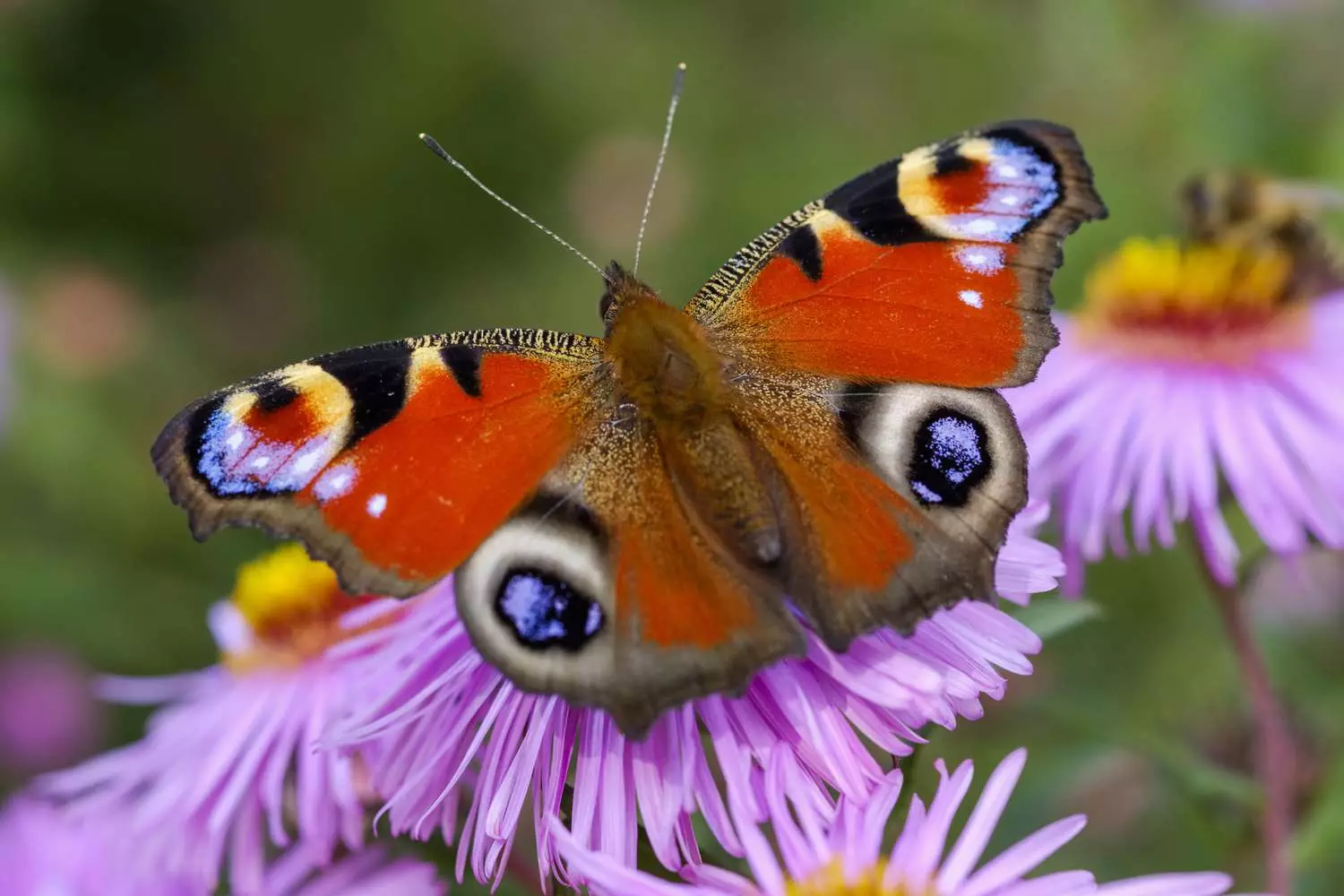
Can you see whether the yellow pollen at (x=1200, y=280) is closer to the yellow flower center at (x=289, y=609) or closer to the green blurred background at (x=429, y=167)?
the green blurred background at (x=429, y=167)

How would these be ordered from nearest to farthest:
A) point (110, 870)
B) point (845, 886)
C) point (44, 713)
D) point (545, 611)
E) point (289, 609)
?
1. point (845, 886)
2. point (545, 611)
3. point (110, 870)
4. point (289, 609)
5. point (44, 713)

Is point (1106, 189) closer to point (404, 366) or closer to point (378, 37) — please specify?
point (404, 366)

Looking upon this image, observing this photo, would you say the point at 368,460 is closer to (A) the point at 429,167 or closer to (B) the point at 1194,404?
(B) the point at 1194,404

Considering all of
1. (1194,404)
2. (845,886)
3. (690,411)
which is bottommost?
(845,886)

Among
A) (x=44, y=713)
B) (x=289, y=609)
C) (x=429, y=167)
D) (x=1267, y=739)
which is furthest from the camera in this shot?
(x=429, y=167)

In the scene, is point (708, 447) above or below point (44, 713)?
above

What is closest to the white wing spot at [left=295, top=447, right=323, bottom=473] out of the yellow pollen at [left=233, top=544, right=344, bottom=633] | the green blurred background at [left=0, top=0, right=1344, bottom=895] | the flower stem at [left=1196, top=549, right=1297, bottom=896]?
the yellow pollen at [left=233, top=544, right=344, bottom=633]

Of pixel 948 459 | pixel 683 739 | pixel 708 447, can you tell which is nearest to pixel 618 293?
pixel 708 447

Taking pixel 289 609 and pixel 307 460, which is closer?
pixel 307 460
